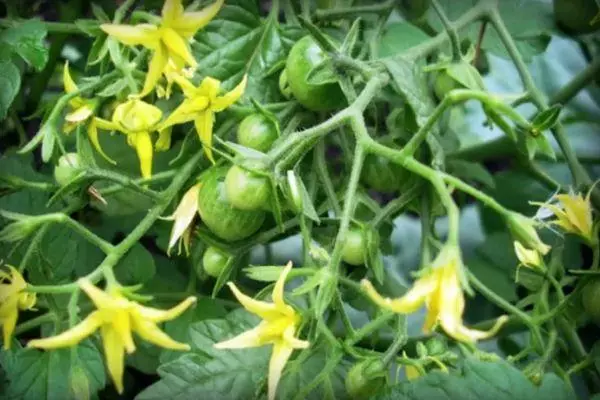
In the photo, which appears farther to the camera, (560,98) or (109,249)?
(560,98)

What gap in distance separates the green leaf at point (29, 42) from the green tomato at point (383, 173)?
24cm

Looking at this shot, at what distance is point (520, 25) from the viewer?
0.77 m

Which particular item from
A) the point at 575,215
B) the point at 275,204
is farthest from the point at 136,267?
the point at 575,215

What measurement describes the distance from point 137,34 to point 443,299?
0.23 m

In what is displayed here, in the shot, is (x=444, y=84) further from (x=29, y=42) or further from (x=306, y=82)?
(x=29, y=42)

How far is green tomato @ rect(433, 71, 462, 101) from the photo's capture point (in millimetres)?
613

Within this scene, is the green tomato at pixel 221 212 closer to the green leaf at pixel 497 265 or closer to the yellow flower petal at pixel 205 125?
the yellow flower petal at pixel 205 125

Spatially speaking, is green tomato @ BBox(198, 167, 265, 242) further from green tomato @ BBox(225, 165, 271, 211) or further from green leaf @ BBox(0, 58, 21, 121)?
green leaf @ BBox(0, 58, 21, 121)

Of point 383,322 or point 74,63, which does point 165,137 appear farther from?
point 74,63

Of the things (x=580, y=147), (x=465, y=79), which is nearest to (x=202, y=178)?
(x=465, y=79)

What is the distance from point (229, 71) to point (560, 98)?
0.28 m

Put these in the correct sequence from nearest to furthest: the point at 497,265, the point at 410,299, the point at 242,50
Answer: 1. the point at 410,299
2. the point at 242,50
3. the point at 497,265

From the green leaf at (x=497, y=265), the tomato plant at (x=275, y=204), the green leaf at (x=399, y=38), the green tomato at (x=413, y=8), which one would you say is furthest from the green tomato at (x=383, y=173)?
the green leaf at (x=497, y=265)

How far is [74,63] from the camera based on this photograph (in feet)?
3.06
